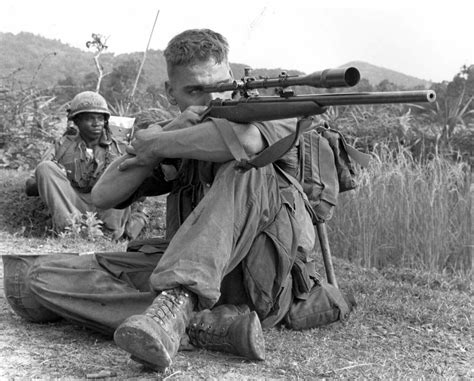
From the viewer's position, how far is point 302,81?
2664mm

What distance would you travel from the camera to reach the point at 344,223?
6.46 meters

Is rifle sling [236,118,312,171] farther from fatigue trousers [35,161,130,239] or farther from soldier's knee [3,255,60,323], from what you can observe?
fatigue trousers [35,161,130,239]

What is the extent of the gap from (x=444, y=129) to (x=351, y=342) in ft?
26.5

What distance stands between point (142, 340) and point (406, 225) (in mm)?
4156

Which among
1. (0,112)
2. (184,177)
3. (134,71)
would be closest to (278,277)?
(184,177)

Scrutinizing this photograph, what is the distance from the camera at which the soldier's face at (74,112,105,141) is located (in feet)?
24.5

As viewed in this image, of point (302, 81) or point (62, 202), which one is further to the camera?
point (62, 202)

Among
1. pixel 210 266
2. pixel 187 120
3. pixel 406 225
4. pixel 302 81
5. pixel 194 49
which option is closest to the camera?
pixel 302 81

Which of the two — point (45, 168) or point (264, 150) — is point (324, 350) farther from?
point (45, 168)

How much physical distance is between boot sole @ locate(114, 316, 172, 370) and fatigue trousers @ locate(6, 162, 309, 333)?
286 millimetres

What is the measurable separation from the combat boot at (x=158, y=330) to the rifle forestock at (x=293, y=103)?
769 mm

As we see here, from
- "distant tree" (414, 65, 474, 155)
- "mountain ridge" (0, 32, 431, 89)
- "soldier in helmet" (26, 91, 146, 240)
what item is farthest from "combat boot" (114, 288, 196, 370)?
"mountain ridge" (0, 32, 431, 89)

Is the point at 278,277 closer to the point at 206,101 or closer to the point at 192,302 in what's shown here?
the point at 192,302

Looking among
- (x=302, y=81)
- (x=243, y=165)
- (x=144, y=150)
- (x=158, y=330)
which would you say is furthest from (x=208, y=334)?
(x=302, y=81)
